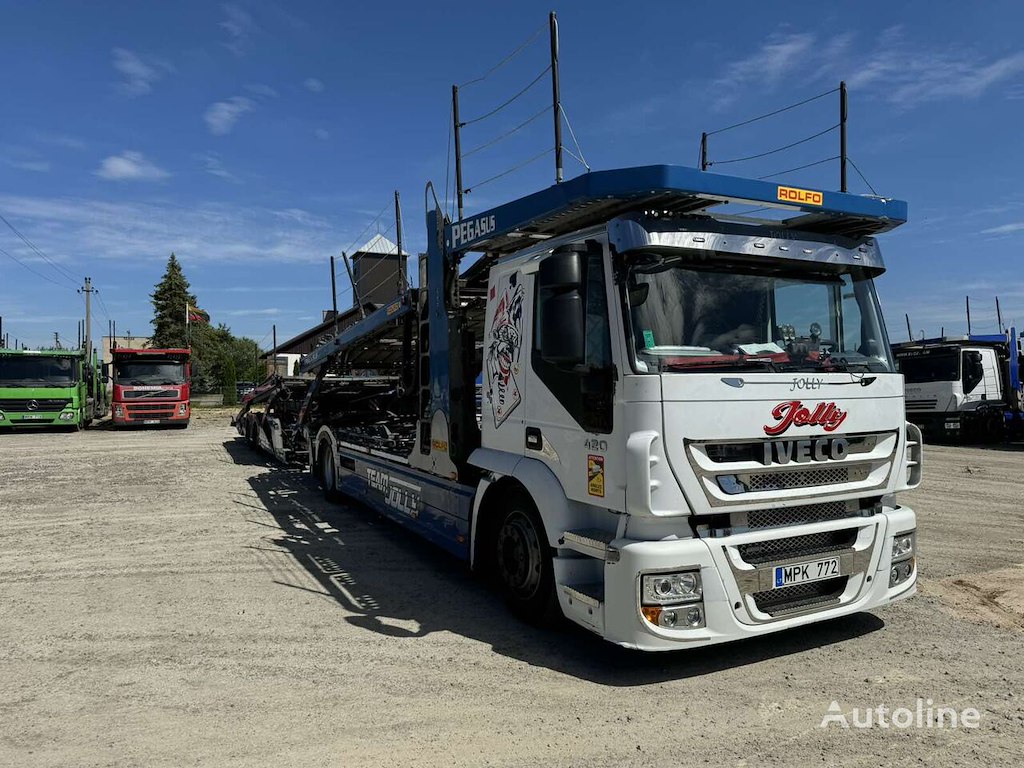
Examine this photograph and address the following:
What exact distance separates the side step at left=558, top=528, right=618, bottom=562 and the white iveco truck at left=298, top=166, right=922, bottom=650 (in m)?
0.02

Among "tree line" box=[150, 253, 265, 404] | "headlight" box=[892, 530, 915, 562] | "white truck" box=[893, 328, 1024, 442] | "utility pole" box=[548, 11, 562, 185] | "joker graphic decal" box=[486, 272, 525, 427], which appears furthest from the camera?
"tree line" box=[150, 253, 265, 404]

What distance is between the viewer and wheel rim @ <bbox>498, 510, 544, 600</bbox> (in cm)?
477

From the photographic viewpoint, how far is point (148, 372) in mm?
23859

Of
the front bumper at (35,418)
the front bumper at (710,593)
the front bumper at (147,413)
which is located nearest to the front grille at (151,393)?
the front bumper at (147,413)

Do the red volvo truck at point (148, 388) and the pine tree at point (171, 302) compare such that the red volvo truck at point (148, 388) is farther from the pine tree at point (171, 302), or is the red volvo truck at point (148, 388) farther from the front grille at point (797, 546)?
the pine tree at point (171, 302)

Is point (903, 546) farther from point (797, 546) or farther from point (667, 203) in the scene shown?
point (667, 203)

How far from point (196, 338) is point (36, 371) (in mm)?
36675

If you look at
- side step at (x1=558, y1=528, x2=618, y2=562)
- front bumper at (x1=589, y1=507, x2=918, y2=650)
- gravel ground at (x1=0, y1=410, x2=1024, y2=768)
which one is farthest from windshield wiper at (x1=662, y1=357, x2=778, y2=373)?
gravel ground at (x1=0, y1=410, x2=1024, y2=768)

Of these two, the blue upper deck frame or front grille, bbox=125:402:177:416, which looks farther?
front grille, bbox=125:402:177:416

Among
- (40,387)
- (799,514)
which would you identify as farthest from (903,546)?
(40,387)

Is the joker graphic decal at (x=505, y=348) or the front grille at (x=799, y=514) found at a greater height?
the joker graphic decal at (x=505, y=348)

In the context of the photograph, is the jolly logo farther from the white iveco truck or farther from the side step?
the side step

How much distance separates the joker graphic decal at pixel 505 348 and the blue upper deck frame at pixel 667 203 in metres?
0.43

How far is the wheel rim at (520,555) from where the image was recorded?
477 cm
